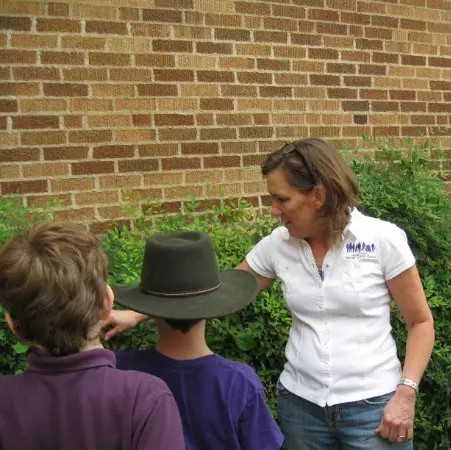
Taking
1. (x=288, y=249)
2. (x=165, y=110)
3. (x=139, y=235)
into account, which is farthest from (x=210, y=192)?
(x=288, y=249)

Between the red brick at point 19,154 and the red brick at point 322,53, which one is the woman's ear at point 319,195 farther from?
the red brick at point 322,53

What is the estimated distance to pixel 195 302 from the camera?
71.8 inches

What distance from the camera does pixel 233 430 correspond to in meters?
1.75

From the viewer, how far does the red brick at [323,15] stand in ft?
15.6

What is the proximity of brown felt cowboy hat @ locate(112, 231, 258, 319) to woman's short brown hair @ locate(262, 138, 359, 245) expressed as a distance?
1.69ft

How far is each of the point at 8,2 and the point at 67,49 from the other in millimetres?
421

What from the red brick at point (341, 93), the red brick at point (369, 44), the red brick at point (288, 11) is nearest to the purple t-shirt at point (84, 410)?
Result: the red brick at point (288, 11)

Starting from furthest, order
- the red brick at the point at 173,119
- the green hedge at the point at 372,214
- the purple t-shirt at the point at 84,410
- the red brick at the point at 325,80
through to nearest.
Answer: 1. the red brick at the point at 325,80
2. the red brick at the point at 173,119
3. the green hedge at the point at 372,214
4. the purple t-shirt at the point at 84,410

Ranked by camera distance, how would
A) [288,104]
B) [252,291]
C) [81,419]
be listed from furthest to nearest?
[288,104]
[252,291]
[81,419]

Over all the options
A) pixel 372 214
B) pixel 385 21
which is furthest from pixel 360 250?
pixel 385 21

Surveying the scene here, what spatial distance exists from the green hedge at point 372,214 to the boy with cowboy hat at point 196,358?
79 centimetres

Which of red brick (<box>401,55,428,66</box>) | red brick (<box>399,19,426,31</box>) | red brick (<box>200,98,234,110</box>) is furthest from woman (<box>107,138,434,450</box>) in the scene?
red brick (<box>399,19,426,31</box>)

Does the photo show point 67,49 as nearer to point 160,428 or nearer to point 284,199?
point 284,199

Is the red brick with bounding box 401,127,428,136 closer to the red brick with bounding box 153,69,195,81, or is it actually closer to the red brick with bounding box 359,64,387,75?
the red brick with bounding box 359,64,387,75
